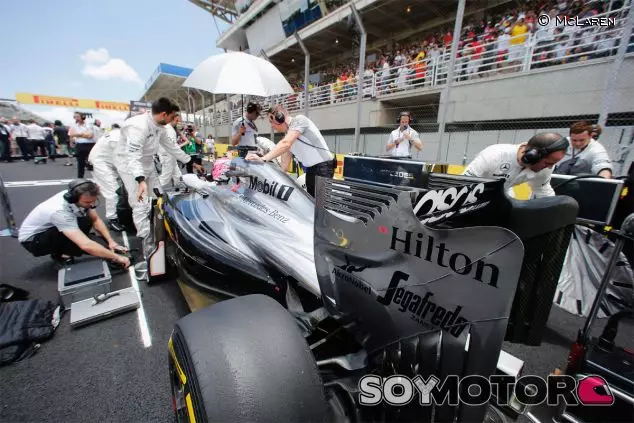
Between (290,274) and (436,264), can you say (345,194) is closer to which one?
(436,264)

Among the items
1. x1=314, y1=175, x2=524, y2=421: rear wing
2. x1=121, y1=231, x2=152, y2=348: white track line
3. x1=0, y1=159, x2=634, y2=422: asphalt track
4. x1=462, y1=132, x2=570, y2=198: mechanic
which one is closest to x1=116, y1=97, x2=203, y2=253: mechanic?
x1=121, y1=231, x2=152, y2=348: white track line

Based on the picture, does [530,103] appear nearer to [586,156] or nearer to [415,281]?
[586,156]

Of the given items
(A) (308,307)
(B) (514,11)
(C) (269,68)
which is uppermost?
(B) (514,11)

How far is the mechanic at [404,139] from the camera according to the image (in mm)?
5645

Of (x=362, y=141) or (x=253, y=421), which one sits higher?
(x=362, y=141)

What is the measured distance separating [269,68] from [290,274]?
4346 mm

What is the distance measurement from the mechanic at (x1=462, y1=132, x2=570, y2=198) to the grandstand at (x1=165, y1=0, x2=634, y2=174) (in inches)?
132

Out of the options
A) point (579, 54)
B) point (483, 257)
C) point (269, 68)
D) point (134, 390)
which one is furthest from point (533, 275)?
point (579, 54)

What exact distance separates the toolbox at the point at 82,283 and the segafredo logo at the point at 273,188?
1.57m

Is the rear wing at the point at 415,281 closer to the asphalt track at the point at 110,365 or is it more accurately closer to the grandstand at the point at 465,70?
the asphalt track at the point at 110,365

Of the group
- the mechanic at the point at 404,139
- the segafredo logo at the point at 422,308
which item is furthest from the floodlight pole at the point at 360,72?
the segafredo logo at the point at 422,308

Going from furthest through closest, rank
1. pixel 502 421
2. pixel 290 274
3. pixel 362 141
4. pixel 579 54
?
1. pixel 362 141
2. pixel 579 54
3. pixel 290 274
4. pixel 502 421

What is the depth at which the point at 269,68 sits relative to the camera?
4723 millimetres

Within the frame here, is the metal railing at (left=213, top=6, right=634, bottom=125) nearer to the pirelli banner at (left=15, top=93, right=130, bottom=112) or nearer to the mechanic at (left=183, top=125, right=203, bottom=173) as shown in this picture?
the mechanic at (left=183, top=125, right=203, bottom=173)
